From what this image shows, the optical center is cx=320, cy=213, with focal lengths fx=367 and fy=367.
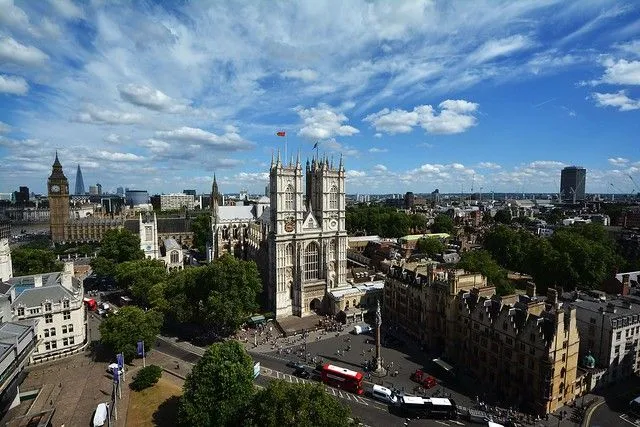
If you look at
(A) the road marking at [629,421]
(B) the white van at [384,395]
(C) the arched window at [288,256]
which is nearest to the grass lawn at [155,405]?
(B) the white van at [384,395]

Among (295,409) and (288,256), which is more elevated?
(288,256)

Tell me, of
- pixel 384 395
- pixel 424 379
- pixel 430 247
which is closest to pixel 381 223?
pixel 430 247

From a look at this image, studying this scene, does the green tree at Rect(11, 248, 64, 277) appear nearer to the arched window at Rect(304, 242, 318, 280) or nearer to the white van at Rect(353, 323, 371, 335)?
the arched window at Rect(304, 242, 318, 280)

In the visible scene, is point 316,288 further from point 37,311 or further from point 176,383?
point 37,311

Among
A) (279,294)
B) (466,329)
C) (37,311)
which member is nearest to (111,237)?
(37,311)

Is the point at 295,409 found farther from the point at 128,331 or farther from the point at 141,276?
the point at 141,276

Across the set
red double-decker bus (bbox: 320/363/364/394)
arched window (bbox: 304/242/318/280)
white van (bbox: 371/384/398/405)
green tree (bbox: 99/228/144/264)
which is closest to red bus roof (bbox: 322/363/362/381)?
red double-decker bus (bbox: 320/363/364/394)
